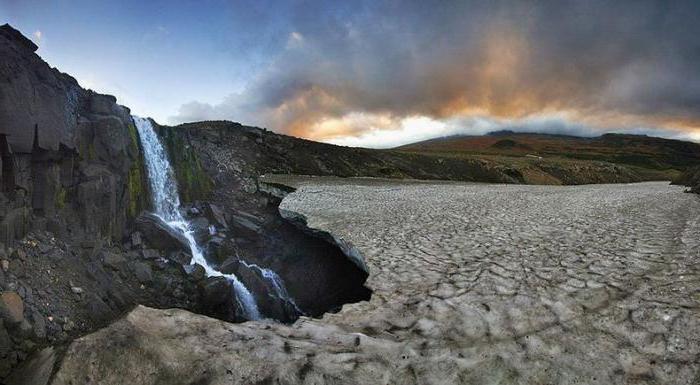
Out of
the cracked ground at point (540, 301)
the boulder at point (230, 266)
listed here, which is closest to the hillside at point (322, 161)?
the boulder at point (230, 266)

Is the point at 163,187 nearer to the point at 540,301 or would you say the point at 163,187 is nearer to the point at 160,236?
the point at 160,236

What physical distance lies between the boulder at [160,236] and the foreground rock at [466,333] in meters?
12.6

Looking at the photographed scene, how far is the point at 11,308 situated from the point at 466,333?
10655mm

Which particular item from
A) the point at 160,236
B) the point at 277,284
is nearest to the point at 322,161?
the point at 277,284

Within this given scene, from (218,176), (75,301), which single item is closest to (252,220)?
(218,176)

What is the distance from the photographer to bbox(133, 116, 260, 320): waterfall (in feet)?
62.9

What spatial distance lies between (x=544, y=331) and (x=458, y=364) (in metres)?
1.61

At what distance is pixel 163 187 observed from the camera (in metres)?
23.2

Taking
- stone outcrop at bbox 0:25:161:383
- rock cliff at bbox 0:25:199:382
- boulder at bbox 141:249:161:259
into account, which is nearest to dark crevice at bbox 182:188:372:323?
rock cliff at bbox 0:25:199:382

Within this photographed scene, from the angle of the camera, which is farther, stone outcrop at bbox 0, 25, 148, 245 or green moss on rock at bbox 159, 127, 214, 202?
green moss on rock at bbox 159, 127, 214, 202

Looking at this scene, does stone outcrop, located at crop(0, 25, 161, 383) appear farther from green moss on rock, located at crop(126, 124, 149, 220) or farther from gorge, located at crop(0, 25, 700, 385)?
green moss on rock, located at crop(126, 124, 149, 220)

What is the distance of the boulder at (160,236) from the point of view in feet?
58.8

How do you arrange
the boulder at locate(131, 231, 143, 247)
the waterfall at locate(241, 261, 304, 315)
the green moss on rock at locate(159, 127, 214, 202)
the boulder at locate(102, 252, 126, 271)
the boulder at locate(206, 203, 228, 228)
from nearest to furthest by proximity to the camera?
the boulder at locate(102, 252, 126, 271)
the boulder at locate(131, 231, 143, 247)
the waterfall at locate(241, 261, 304, 315)
the boulder at locate(206, 203, 228, 228)
the green moss on rock at locate(159, 127, 214, 202)

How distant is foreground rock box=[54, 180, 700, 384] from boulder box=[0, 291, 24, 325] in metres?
5.79
